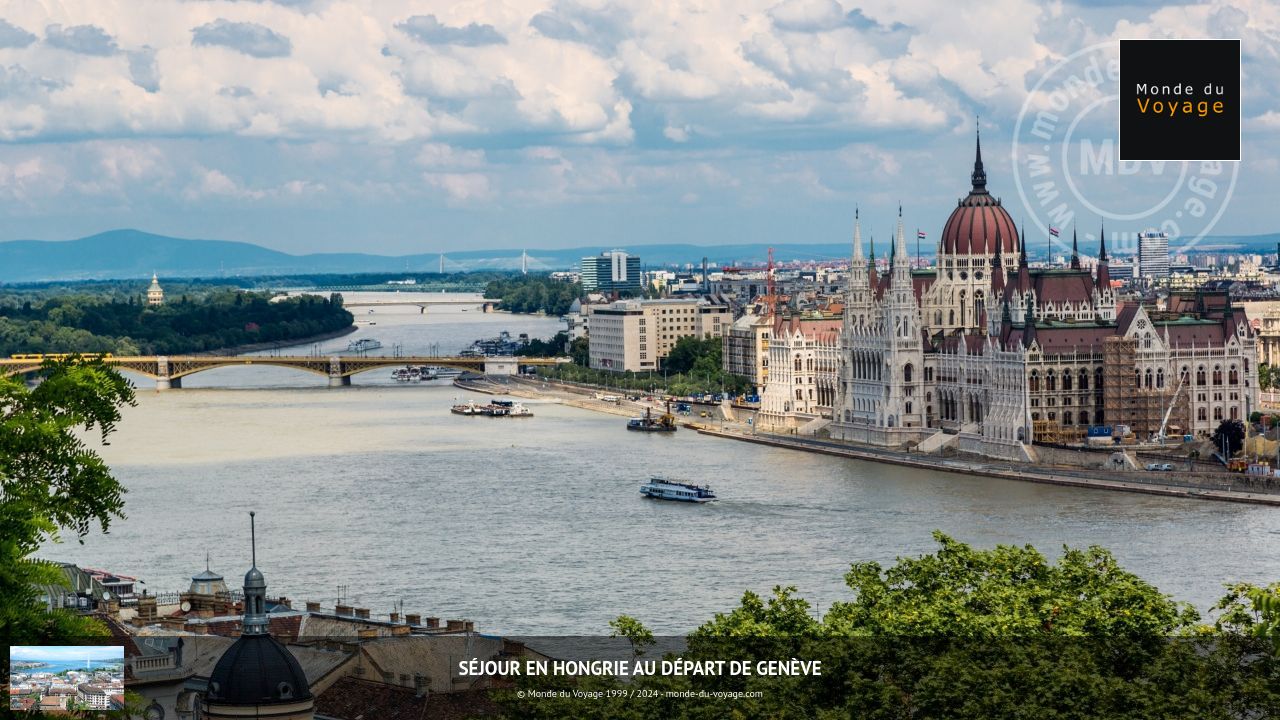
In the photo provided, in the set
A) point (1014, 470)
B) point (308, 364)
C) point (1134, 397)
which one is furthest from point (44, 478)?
point (308, 364)

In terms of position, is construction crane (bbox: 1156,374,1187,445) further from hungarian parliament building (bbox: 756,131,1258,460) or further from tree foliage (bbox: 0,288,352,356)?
tree foliage (bbox: 0,288,352,356)

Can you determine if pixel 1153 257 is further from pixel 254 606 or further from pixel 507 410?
pixel 254 606

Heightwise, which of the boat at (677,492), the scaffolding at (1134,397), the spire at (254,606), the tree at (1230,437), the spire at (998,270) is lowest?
the boat at (677,492)

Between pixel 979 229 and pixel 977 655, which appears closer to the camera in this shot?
pixel 977 655

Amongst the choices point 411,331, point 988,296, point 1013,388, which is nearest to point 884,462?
point 1013,388

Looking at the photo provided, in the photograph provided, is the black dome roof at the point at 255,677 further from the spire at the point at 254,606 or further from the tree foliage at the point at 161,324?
the tree foliage at the point at 161,324

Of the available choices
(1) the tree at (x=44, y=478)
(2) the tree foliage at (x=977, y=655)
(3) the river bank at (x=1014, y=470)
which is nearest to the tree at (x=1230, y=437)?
(3) the river bank at (x=1014, y=470)
